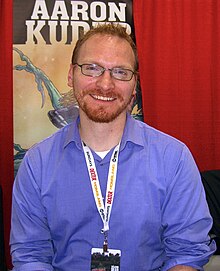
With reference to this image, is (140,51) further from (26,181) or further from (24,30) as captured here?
(26,181)

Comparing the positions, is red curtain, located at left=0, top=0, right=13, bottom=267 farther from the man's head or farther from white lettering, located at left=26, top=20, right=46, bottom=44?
the man's head

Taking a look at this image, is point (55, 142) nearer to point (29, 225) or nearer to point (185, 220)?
point (29, 225)

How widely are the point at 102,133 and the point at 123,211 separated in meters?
0.30

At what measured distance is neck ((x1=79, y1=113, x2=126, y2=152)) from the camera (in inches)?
64.6

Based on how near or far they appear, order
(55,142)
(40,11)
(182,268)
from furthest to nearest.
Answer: (40,11) < (55,142) < (182,268)

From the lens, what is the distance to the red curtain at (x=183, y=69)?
3.51m

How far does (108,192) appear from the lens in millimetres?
1554

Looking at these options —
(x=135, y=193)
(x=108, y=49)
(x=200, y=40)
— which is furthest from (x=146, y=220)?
(x=200, y=40)

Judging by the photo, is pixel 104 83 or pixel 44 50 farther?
pixel 44 50

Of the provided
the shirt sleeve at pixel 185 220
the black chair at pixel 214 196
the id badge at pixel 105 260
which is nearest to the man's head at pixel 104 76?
the shirt sleeve at pixel 185 220

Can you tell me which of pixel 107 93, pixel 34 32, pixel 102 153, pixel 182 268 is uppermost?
pixel 34 32

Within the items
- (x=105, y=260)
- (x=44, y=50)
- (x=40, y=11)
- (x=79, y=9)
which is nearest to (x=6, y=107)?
(x=44, y=50)

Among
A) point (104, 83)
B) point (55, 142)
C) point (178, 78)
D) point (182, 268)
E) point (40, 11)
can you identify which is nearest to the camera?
point (182, 268)

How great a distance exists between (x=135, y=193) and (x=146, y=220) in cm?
10
